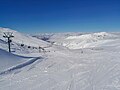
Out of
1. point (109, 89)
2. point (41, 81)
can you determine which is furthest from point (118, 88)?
point (41, 81)

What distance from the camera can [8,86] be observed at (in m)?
11.8

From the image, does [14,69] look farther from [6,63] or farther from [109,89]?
[109,89]

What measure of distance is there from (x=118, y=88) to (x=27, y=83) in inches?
237

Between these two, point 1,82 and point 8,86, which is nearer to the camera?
point 8,86

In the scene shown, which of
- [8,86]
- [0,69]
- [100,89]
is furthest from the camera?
[0,69]

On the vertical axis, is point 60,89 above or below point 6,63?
below

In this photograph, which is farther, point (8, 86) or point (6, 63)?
point (6, 63)

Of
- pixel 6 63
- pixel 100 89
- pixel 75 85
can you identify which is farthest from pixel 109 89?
pixel 6 63

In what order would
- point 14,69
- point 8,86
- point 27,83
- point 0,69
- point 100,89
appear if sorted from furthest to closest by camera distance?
point 14,69 → point 0,69 → point 27,83 → point 8,86 → point 100,89

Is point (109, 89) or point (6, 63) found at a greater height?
point (6, 63)

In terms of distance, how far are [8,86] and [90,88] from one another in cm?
526

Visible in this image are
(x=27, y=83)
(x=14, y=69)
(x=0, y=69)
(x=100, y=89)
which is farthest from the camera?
(x=14, y=69)

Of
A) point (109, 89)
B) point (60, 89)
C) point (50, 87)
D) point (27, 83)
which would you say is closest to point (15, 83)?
point (27, 83)

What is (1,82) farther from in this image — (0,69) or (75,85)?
(75,85)
